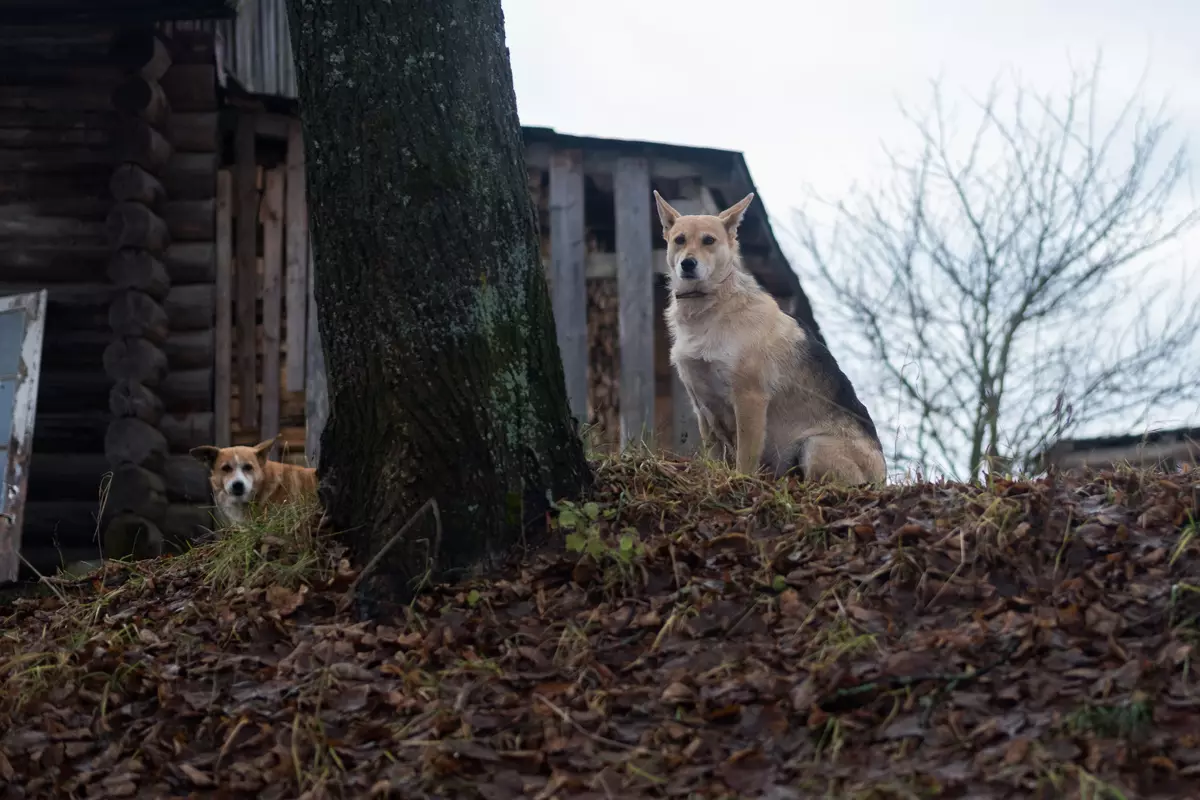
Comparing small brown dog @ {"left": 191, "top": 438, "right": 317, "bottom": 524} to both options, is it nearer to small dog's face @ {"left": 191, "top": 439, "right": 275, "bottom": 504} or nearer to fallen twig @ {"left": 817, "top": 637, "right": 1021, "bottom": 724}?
small dog's face @ {"left": 191, "top": 439, "right": 275, "bottom": 504}

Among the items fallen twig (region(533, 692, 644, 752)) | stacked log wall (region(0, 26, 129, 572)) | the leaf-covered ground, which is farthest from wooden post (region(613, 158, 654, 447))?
fallen twig (region(533, 692, 644, 752))

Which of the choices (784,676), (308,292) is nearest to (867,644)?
(784,676)

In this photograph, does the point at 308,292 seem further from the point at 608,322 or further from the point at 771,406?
the point at 771,406

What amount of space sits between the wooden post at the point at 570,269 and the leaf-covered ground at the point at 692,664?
5.70 m

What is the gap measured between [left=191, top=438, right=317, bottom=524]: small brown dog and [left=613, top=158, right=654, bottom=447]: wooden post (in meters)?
3.02

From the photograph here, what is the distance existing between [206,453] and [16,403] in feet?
4.64

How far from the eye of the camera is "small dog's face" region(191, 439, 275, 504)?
8.24m

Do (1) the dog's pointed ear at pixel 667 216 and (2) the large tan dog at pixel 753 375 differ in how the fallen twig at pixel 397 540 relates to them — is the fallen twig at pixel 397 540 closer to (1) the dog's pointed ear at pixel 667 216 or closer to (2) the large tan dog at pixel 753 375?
(2) the large tan dog at pixel 753 375

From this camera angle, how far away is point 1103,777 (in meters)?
3.03

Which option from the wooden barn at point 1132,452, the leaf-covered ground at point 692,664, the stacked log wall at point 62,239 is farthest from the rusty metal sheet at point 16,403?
the wooden barn at point 1132,452

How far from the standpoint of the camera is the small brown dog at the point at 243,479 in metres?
8.27

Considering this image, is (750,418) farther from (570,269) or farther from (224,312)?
(224,312)

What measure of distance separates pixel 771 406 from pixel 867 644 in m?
3.22

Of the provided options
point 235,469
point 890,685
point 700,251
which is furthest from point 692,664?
Result: point 235,469
